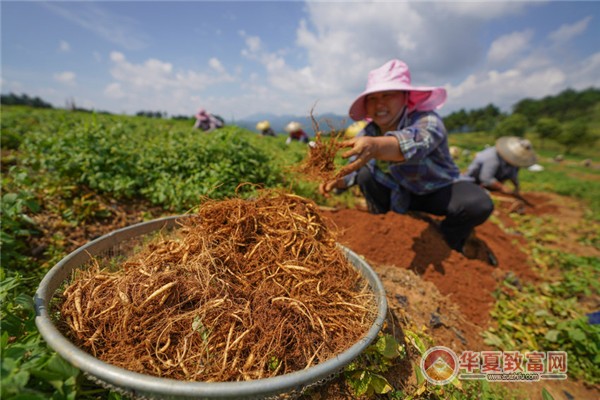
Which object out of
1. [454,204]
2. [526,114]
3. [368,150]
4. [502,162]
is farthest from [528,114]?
[368,150]

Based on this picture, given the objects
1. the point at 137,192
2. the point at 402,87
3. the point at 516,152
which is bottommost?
the point at 137,192

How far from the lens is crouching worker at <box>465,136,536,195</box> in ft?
21.7

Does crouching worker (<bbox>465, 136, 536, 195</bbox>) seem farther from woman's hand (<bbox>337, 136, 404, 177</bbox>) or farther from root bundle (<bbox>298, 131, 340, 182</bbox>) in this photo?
root bundle (<bbox>298, 131, 340, 182</bbox>)

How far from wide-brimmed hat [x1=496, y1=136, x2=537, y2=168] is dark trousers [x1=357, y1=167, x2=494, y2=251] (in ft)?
15.3

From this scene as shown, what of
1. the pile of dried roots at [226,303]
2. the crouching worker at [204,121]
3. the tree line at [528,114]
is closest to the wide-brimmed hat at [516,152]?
the pile of dried roots at [226,303]

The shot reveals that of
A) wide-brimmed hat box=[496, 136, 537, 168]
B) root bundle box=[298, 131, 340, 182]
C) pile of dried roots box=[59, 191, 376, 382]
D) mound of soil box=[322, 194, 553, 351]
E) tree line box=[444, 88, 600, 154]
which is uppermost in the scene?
tree line box=[444, 88, 600, 154]

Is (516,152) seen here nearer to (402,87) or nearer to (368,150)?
(402,87)

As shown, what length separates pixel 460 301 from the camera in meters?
A: 2.64

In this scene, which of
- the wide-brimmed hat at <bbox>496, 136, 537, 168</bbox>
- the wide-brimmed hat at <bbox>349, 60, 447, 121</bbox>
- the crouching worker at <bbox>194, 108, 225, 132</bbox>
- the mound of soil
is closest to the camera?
the mound of soil

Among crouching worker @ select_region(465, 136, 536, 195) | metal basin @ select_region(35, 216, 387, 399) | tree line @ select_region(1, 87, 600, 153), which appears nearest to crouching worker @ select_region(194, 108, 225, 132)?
crouching worker @ select_region(465, 136, 536, 195)

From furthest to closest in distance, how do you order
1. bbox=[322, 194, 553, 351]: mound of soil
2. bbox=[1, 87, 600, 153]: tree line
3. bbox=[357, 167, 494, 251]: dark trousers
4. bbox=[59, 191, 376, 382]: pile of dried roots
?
bbox=[1, 87, 600, 153]: tree line < bbox=[357, 167, 494, 251]: dark trousers < bbox=[322, 194, 553, 351]: mound of soil < bbox=[59, 191, 376, 382]: pile of dried roots

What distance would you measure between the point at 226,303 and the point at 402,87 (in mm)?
2332

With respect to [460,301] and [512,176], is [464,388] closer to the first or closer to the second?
[460,301]

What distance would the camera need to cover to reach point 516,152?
6598 mm
